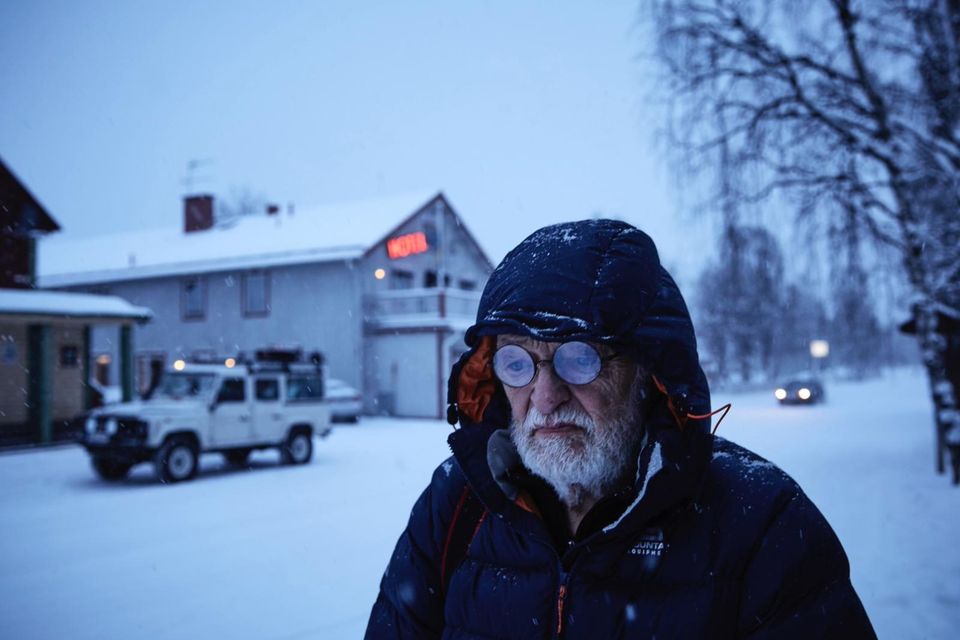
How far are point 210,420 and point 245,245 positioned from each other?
57.4 feet

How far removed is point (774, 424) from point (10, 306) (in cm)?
2173

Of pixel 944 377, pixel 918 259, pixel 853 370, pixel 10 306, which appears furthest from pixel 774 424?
pixel 853 370

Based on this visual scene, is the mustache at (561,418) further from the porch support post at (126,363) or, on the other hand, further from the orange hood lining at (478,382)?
the porch support post at (126,363)

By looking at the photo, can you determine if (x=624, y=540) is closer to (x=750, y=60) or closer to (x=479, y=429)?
(x=479, y=429)

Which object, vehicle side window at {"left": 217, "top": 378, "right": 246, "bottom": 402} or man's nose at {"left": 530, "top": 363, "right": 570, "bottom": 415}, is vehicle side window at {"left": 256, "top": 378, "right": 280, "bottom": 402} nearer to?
vehicle side window at {"left": 217, "top": 378, "right": 246, "bottom": 402}

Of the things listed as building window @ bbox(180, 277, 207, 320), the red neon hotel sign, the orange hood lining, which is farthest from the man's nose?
building window @ bbox(180, 277, 207, 320)

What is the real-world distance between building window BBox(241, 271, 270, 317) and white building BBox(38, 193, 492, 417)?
0.05 meters

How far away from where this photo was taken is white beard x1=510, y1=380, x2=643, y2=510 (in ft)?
6.52

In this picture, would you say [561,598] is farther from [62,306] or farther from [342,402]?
[342,402]

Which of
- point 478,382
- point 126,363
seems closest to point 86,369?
point 126,363

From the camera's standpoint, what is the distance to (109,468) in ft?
39.0

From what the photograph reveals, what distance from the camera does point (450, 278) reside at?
30.3m

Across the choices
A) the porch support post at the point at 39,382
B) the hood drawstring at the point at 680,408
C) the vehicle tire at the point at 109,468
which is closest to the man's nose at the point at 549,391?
the hood drawstring at the point at 680,408

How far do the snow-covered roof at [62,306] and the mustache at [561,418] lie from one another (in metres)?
18.1
